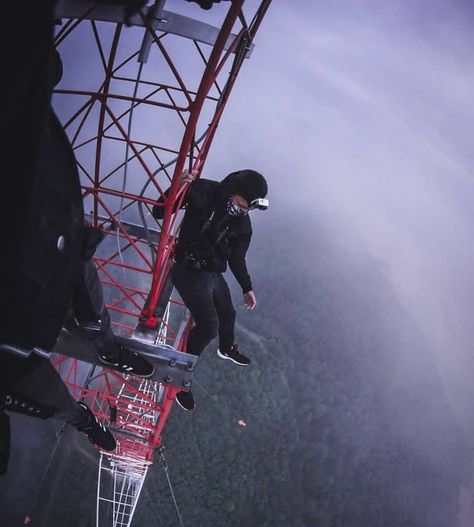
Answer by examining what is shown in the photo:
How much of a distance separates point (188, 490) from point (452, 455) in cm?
7987

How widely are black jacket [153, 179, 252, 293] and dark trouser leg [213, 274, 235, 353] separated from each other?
52cm

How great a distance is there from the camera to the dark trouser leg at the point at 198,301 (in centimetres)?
495

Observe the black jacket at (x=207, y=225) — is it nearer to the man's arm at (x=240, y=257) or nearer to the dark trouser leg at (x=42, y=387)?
the man's arm at (x=240, y=257)

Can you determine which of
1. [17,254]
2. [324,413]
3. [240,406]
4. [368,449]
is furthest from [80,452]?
[368,449]

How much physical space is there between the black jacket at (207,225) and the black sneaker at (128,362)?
140 centimetres

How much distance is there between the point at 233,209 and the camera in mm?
4742

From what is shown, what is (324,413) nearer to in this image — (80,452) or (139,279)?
(139,279)

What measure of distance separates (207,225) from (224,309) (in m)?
1.38

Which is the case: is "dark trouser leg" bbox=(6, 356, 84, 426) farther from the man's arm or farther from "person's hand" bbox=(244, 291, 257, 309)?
"person's hand" bbox=(244, 291, 257, 309)

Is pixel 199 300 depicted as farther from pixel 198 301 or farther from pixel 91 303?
pixel 91 303

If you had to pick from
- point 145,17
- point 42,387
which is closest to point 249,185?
point 145,17

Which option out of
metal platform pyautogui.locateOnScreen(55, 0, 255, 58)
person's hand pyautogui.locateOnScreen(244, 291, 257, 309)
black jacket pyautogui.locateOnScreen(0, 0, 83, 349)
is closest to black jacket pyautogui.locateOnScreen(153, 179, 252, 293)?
person's hand pyautogui.locateOnScreen(244, 291, 257, 309)

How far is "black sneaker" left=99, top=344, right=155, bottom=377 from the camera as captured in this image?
4.01 metres

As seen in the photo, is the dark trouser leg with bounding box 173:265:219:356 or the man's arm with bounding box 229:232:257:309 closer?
the dark trouser leg with bounding box 173:265:219:356
